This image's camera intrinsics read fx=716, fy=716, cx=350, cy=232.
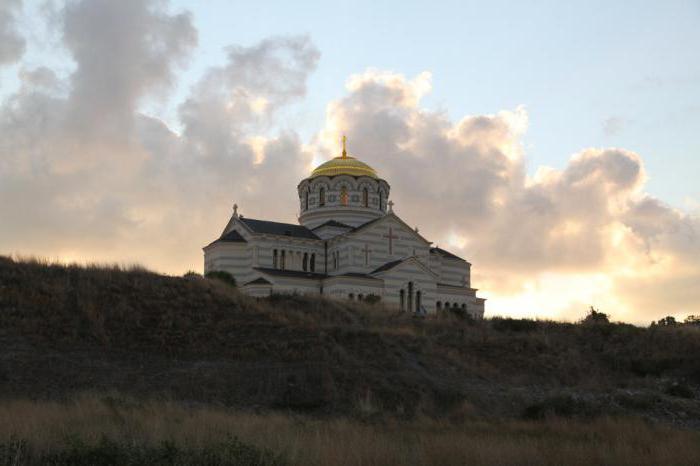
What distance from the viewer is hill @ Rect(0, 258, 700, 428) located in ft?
77.7

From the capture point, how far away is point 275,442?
14.2 meters

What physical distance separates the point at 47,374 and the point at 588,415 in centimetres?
1784

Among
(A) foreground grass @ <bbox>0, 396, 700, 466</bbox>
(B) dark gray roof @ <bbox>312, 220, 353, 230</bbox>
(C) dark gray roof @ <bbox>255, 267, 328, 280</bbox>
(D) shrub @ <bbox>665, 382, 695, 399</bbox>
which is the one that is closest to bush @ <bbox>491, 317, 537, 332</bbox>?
(D) shrub @ <bbox>665, 382, 695, 399</bbox>

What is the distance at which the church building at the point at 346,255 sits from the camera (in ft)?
179

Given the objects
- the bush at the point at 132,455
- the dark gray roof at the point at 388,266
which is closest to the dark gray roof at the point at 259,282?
the dark gray roof at the point at 388,266

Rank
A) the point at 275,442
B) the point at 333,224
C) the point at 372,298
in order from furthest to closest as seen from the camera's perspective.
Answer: the point at 333,224
the point at 372,298
the point at 275,442

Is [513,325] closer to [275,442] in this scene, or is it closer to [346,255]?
[346,255]

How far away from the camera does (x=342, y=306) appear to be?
134 feet

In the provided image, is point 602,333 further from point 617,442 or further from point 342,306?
point 617,442

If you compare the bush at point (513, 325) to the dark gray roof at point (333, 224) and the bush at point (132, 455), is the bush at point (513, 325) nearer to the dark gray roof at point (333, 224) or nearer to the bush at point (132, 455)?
the dark gray roof at point (333, 224)

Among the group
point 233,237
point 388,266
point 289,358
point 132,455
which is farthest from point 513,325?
point 132,455

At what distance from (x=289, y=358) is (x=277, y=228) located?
32919 millimetres

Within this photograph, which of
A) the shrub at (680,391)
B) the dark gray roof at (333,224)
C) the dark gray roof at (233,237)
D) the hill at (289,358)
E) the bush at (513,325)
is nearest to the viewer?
the hill at (289,358)

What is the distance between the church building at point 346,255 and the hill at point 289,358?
53.7 ft
